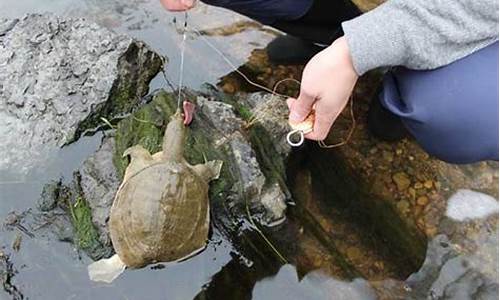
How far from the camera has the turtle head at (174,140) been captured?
2.43 metres

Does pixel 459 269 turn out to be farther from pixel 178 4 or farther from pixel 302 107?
pixel 178 4

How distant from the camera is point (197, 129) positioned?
2676mm

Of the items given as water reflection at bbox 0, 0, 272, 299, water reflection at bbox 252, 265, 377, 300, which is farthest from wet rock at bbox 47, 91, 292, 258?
water reflection at bbox 252, 265, 377, 300

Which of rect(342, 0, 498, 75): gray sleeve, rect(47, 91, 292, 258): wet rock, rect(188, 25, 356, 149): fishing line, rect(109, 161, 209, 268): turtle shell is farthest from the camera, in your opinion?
rect(188, 25, 356, 149): fishing line

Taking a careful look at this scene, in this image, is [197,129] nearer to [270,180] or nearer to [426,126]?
[270,180]

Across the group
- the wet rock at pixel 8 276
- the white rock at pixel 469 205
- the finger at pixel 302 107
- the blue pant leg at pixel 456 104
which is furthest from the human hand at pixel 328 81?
the wet rock at pixel 8 276

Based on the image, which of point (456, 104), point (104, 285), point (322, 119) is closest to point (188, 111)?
point (104, 285)

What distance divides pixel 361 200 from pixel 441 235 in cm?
36

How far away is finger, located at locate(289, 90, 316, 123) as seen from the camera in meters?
1.87

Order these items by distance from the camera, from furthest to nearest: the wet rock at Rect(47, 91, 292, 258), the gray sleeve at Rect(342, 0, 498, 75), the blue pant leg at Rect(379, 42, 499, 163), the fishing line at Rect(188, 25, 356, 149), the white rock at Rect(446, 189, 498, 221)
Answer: the fishing line at Rect(188, 25, 356, 149) → the white rock at Rect(446, 189, 498, 221) → the wet rock at Rect(47, 91, 292, 258) → the blue pant leg at Rect(379, 42, 499, 163) → the gray sleeve at Rect(342, 0, 498, 75)

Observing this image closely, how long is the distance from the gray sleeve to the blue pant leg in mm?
107

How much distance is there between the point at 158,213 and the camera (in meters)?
2.30

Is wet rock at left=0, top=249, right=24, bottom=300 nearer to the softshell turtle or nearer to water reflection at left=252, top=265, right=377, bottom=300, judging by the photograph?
the softshell turtle

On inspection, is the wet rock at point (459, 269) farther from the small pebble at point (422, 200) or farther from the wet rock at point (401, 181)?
the wet rock at point (401, 181)
